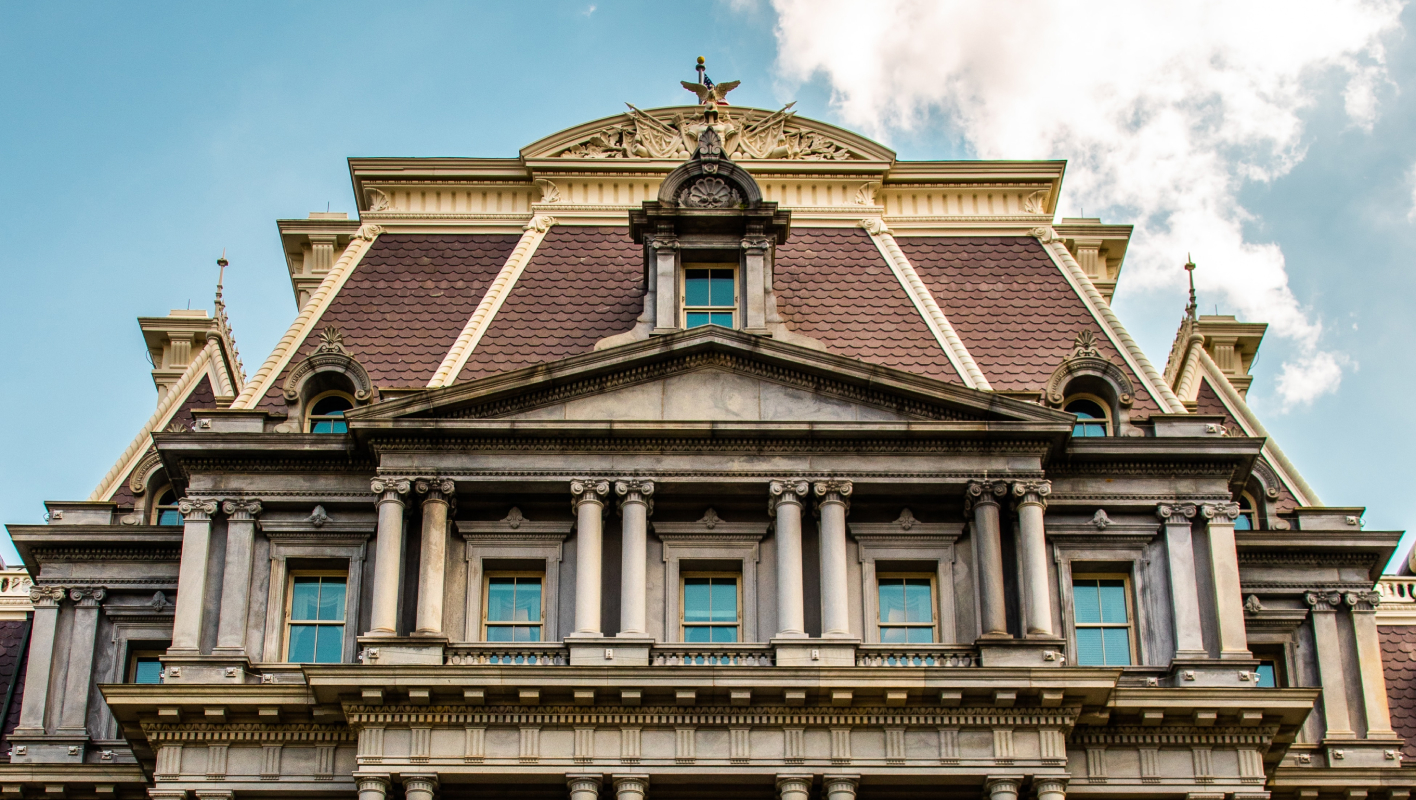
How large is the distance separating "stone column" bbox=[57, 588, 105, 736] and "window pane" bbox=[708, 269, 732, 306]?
1212 centimetres

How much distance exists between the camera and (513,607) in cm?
3409

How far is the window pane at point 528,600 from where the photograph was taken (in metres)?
34.0

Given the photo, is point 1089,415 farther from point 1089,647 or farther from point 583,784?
point 583,784

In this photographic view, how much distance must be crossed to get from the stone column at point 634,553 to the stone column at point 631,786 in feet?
7.68

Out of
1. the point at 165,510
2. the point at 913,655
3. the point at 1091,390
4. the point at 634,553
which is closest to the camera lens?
the point at 913,655

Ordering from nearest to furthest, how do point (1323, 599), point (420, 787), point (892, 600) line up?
point (420, 787) → point (892, 600) → point (1323, 599)

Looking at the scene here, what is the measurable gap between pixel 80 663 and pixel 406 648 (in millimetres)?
7847

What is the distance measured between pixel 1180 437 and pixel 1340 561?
5.06 m

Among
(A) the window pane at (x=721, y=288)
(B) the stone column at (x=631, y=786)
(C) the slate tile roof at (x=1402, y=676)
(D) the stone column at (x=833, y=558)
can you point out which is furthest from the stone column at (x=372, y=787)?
(C) the slate tile roof at (x=1402, y=676)

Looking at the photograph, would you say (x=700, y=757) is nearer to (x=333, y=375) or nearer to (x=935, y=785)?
(x=935, y=785)

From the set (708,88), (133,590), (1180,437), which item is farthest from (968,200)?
(133,590)

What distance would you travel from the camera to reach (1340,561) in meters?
38.1

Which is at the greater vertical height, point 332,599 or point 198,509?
point 198,509

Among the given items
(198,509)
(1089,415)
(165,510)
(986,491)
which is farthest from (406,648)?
(1089,415)
